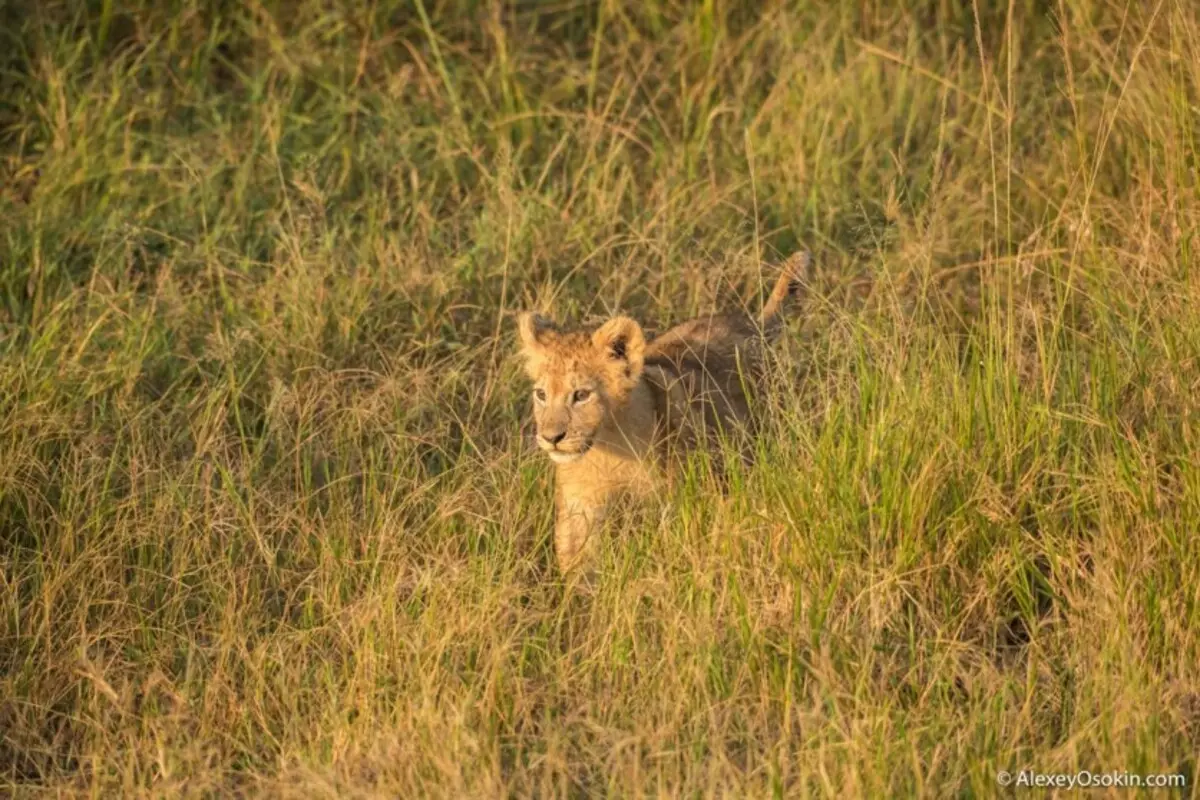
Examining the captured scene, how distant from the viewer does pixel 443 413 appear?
20.5 feet

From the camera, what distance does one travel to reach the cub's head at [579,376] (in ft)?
17.9

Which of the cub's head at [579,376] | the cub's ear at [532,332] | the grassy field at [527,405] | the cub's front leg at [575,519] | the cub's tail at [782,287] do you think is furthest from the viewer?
the cub's tail at [782,287]

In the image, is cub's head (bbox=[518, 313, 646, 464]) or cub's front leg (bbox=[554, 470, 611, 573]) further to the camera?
cub's head (bbox=[518, 313, 646, 464])

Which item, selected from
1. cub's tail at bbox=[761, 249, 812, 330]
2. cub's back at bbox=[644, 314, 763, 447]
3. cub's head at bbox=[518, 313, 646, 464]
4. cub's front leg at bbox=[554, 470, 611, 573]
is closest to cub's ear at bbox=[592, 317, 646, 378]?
cub's head at bbox=[518, 313, 646, 464]

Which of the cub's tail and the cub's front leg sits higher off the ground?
the cub's tail

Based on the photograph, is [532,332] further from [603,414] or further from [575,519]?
[575,519]

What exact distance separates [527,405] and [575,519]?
0.95m

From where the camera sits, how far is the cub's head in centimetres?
546

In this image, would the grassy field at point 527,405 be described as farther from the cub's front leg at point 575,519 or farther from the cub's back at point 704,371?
the cub's back at point 704,371

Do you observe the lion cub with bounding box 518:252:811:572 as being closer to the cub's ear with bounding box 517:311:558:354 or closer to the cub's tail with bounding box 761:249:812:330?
the cub's ear with bounding box 517:311:558:354

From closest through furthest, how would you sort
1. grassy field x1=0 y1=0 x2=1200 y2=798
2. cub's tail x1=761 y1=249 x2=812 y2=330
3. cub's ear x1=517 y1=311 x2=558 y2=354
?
1. grassy field x1=0 y1=0 x2=1200 y2=798
2. cub's ear x1=517 y1=311 x2=558 y2=354
3. cub's tail x1=761 y1=249 x2=812 y2=330

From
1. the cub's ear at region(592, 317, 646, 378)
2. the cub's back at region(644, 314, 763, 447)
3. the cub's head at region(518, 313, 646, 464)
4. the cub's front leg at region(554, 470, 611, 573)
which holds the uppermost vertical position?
the cub's ear at region(592, 317, 646, 378)

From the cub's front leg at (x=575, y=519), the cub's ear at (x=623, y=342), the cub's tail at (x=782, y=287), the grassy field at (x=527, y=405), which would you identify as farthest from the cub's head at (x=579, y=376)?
the cub's tail at (x=782, y=287)

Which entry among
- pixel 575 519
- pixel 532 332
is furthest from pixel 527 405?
pixel 575 519
